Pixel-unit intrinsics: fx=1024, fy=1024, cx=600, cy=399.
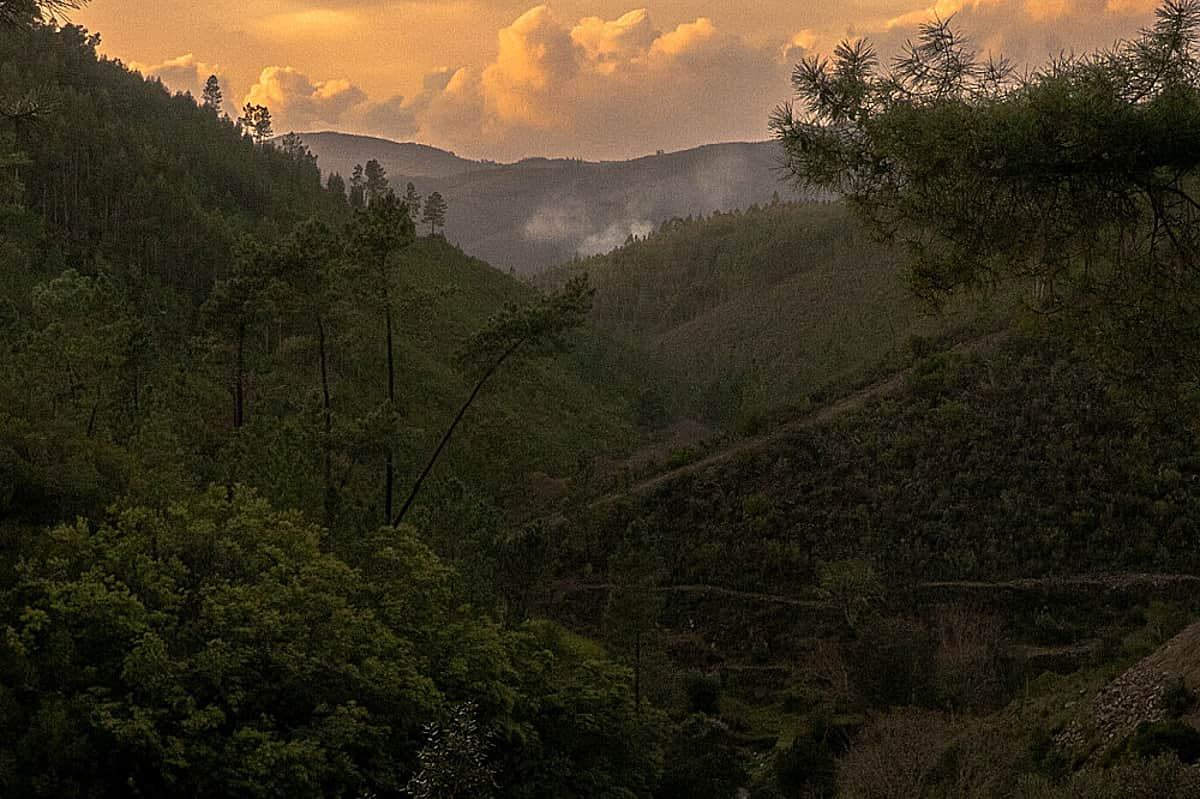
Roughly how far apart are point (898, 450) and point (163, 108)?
9279 centimetres

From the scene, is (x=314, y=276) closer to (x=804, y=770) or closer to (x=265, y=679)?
(x=265, y=679)

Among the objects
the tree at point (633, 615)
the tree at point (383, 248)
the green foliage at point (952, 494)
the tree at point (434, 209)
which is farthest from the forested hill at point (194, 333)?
the green foliage at point (952, 494)

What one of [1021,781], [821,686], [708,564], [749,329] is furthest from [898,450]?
[749,329]

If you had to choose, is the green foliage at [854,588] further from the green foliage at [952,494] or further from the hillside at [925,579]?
the green foliage at [952,494]

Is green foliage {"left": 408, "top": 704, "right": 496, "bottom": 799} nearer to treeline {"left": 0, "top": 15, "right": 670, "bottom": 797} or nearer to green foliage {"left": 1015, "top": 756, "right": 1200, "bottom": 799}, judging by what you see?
treeline {"left": 0, "top": 15, "right": 670, "bottom": 797}

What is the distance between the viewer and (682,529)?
41.6 metres

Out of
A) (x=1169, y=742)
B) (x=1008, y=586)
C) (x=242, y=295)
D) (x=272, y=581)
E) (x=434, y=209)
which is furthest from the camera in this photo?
(x=434, y=209)

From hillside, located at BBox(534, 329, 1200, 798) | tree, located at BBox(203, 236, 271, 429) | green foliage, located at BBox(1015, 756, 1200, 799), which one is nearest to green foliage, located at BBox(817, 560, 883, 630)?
hillside, located at BBox(534, 329, 1200, 798)

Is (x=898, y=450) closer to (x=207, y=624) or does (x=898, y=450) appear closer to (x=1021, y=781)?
(x=1021, y=781)

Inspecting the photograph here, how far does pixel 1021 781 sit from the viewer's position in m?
12.4

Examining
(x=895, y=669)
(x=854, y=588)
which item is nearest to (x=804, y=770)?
(x=895, y=669)

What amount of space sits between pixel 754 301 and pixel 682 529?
103278 mm

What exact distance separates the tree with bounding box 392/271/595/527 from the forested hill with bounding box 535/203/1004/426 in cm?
4871

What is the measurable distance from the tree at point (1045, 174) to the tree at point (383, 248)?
11865mm
